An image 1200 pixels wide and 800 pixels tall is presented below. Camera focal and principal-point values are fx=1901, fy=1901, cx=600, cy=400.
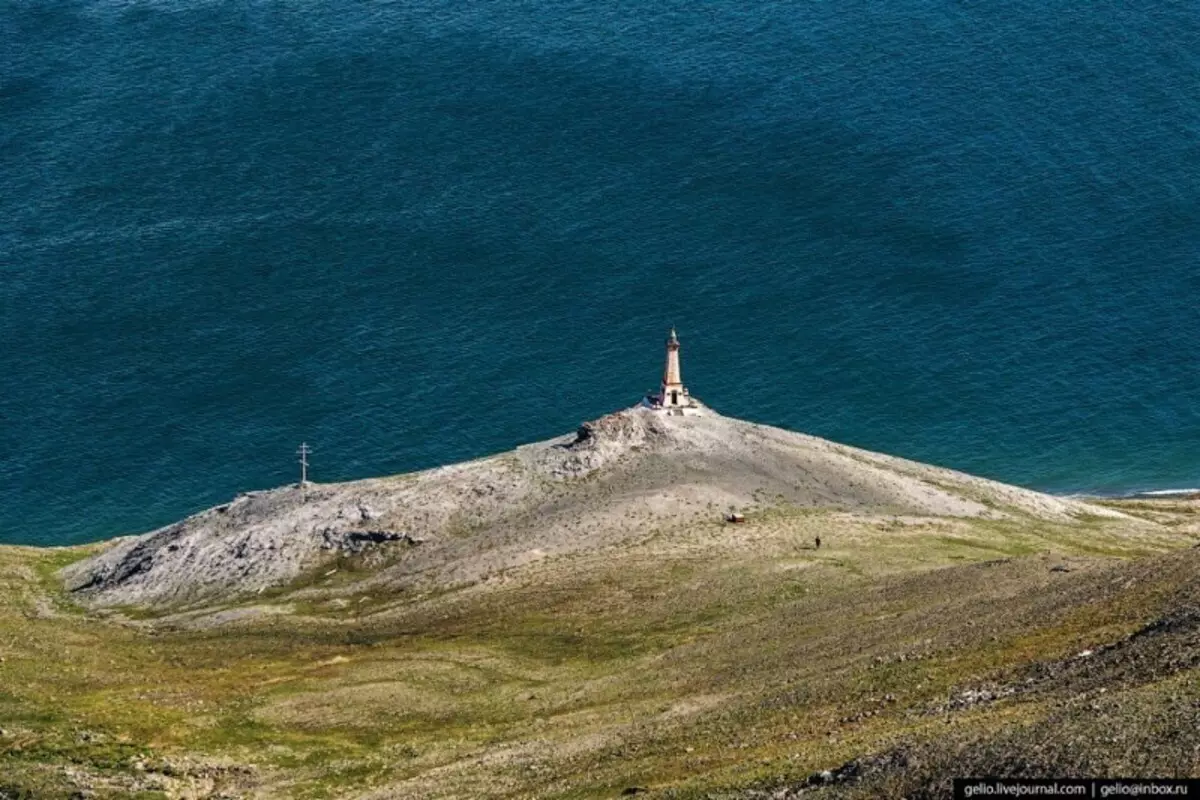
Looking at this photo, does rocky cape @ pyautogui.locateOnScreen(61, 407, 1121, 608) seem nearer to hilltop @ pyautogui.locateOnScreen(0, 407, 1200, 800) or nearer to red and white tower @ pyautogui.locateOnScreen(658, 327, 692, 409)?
hilltop @ pyautogui.locateOnScreen(0, 407, 1200, 800)

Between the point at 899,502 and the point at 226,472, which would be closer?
the point at 899,502

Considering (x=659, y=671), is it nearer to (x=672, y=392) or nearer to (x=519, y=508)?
(x=519, y=508)

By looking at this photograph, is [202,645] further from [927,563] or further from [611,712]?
[927,563]

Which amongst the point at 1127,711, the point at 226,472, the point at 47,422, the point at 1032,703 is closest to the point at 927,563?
the point at 1032,703

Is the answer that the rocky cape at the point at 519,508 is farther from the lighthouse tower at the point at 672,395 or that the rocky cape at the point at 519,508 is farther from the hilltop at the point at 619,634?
the lighthouse tower at the point at 672,395

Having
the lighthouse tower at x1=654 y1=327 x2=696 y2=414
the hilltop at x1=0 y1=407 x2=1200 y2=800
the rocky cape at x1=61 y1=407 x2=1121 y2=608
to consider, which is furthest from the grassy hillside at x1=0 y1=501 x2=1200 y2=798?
the lighthouse tower at x1=654 y1=327 x2=696 y2=414

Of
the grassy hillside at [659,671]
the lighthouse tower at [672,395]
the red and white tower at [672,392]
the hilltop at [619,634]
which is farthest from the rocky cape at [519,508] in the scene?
the grassy hillside at [659,671]

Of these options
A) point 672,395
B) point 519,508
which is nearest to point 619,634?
point 519,508
